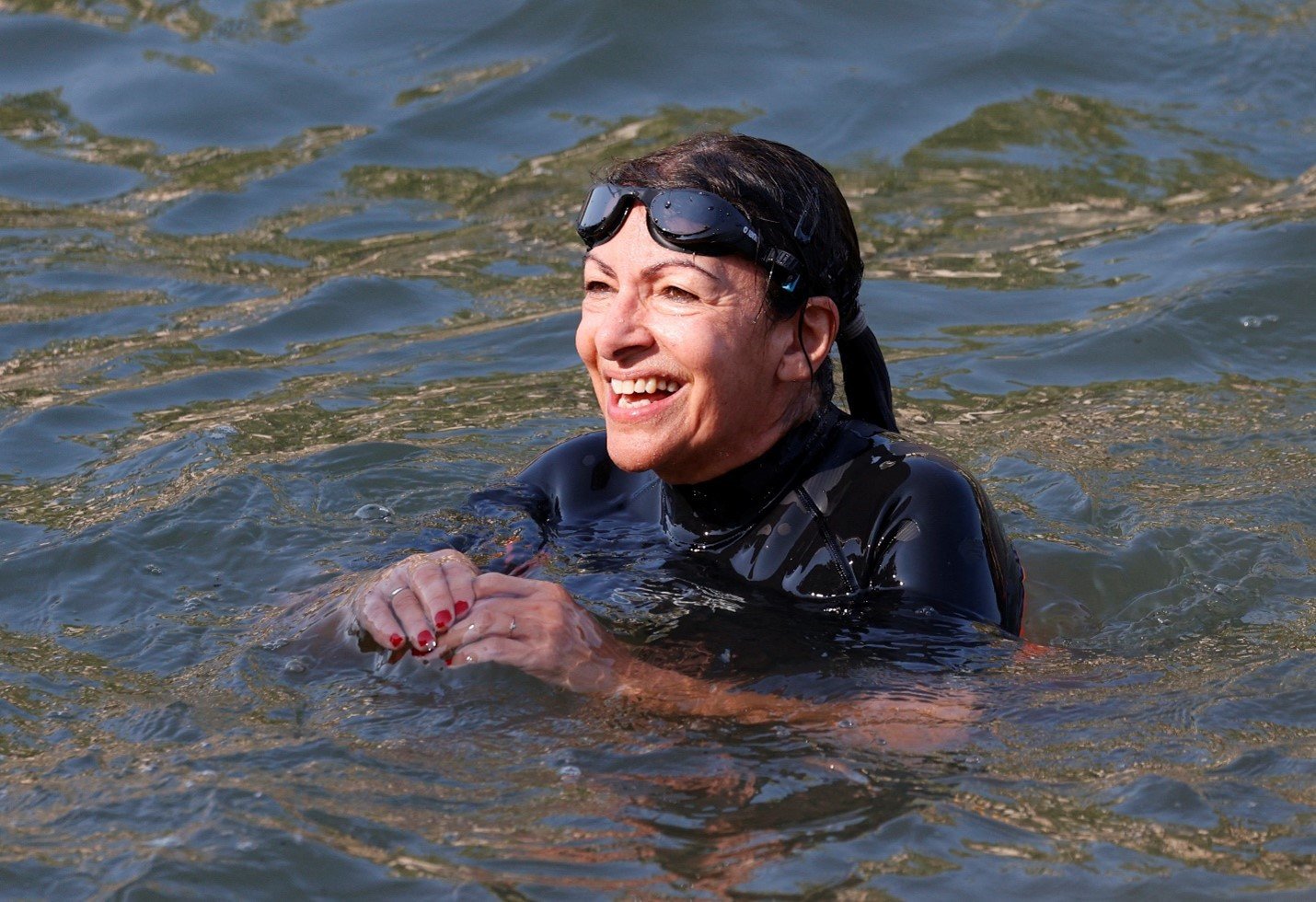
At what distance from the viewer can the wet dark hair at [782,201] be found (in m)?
4.28

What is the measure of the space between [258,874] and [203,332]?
4.78m

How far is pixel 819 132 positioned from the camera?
10.1 m

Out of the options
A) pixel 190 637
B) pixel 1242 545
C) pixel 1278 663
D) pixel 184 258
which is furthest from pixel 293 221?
pixel 1278 663

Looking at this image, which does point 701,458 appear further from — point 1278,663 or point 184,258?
point 184,258

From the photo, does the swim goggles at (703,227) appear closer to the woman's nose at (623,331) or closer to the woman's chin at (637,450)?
the woman's nose at (623,331)

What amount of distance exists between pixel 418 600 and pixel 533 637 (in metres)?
0.31

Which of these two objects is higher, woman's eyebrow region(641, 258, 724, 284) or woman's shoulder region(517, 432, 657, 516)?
woman's eyebrow region(641, 258, 724, 284)

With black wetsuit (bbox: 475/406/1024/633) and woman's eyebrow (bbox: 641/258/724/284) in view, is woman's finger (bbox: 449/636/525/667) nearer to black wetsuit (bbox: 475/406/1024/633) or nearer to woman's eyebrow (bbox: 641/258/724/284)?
black wetsuit (bbox: 475/406/1024/633)

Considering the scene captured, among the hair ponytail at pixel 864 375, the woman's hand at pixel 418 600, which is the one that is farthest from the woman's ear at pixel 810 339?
the woman's hand at pixel 418 600

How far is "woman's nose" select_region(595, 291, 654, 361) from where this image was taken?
13.9 feet

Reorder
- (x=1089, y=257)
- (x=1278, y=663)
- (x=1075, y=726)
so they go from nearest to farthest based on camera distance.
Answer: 1. (x=1075, y=726)
2. (x=1278, y=663)
3. (x=1089, y=257)

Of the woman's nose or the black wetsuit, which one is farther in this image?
the woman's nose

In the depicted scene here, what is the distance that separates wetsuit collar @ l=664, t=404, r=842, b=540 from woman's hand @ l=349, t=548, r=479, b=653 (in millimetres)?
788

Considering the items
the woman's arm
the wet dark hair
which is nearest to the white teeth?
the wet dark hair
